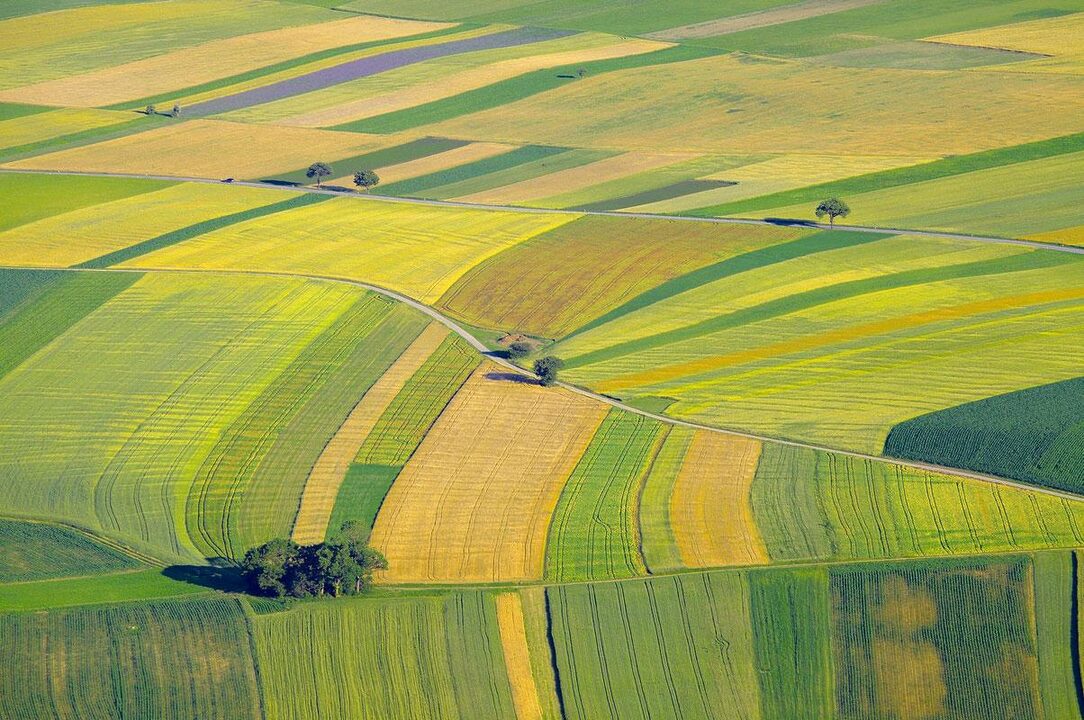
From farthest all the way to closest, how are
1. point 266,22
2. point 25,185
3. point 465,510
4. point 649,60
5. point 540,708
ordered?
1. point 266,22
2. point 649,60
3. point 25,185
4. point 465,510
5. point 540,708

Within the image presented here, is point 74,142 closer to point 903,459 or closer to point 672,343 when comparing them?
point 672,343

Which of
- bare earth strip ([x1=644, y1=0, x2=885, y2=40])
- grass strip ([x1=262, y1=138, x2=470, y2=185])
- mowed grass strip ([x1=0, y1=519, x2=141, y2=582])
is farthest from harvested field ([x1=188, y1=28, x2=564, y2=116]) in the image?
mowed grass strip ([x1=0, y1=519, x2=141, y2=582])

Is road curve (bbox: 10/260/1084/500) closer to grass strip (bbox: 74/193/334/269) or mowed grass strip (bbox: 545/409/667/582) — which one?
→ mowed grass strip (bbox: 545/409/667/582)

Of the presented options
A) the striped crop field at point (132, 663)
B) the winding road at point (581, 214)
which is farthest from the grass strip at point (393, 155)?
the striped crop field at point (132, 663)

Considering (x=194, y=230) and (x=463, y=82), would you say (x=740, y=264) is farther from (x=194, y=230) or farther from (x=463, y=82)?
(x=463, y=82)

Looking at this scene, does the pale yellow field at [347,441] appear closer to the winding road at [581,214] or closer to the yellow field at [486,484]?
the yellow field at [486,484]

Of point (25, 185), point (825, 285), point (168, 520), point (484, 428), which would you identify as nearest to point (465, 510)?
point (484, 428)

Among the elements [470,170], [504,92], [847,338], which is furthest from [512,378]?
[504,92]
